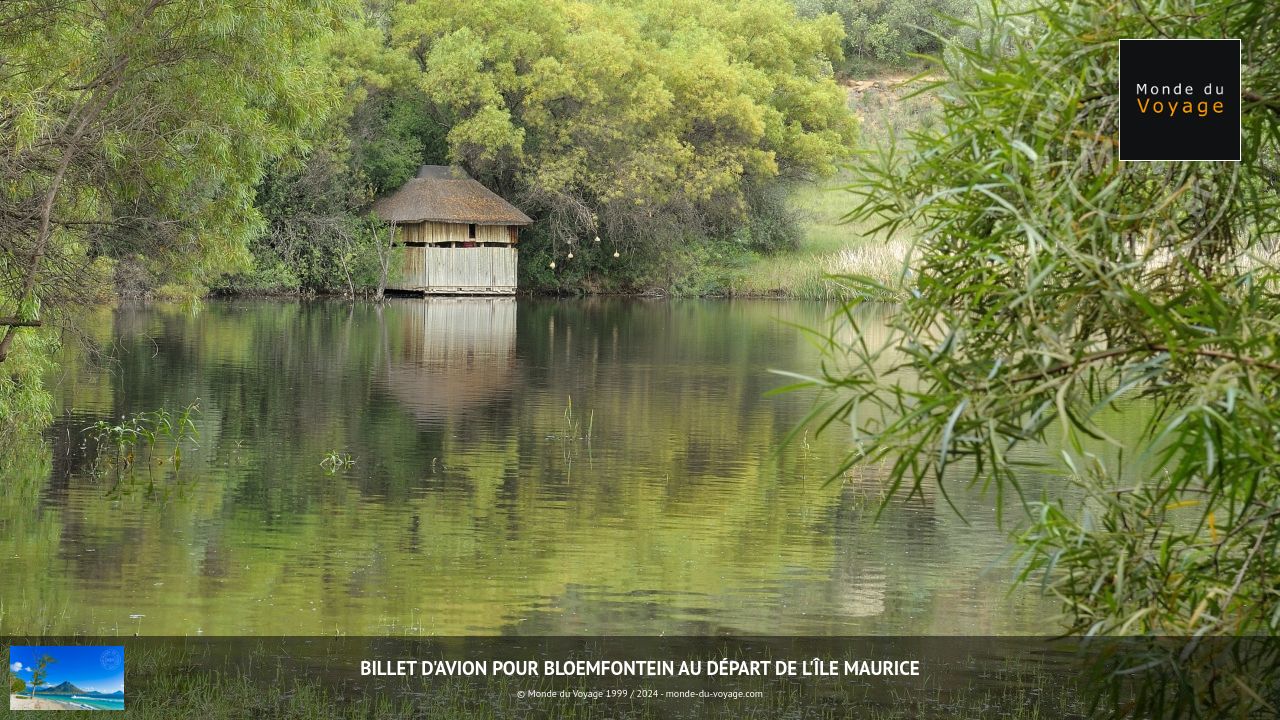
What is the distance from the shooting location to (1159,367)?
3484 millimetres

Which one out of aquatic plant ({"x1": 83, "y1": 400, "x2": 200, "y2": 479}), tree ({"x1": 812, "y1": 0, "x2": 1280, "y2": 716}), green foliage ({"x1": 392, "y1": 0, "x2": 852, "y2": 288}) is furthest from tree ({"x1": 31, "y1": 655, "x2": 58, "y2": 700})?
green foliage ({"x1": 392, "y1": 0, "x2": 852, "y2": 288})

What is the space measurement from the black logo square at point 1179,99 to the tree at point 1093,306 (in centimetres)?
6

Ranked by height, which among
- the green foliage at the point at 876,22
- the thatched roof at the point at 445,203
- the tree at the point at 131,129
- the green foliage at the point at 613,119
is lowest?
the tree at the point at 131,129

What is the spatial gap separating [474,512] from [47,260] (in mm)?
4728

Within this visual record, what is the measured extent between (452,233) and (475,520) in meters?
41.6

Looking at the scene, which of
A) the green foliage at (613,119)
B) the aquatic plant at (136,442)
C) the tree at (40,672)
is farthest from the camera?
the green foliage at (613,119)

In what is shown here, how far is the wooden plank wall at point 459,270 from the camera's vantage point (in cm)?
5594

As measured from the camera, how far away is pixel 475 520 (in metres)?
14.6

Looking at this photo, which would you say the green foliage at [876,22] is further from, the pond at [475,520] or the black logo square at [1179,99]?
the black logo square at [1179,99]

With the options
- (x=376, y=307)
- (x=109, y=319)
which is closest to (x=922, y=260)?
(x=109, y=319)

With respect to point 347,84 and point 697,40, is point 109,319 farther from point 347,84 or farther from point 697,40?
point 697,40

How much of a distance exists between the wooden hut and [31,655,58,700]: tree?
46.4 meters

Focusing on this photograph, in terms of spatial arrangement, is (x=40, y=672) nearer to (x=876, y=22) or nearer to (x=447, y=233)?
(x=447, y=233)

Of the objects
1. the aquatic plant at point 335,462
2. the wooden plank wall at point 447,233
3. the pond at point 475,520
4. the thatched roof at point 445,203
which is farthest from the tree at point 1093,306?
the wooden plank wall at point 447,233
